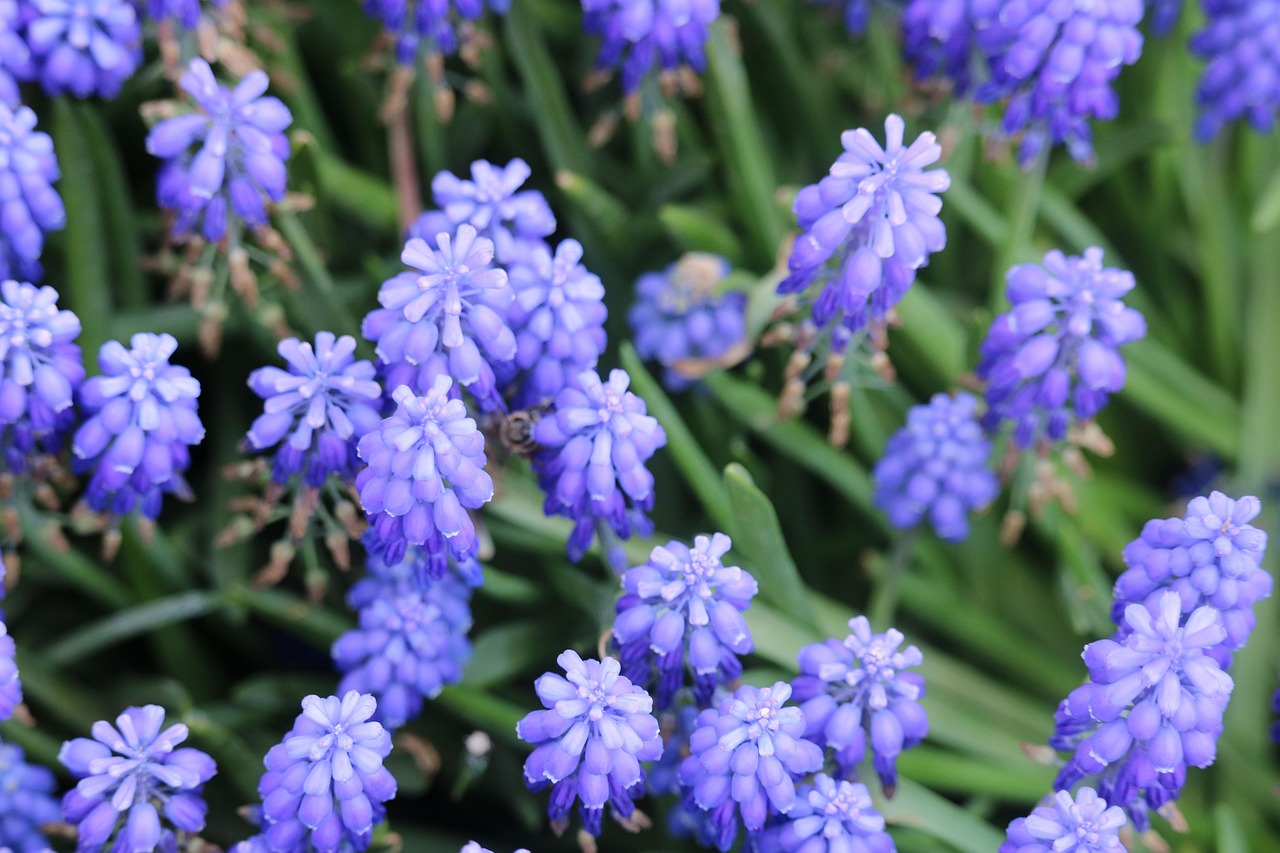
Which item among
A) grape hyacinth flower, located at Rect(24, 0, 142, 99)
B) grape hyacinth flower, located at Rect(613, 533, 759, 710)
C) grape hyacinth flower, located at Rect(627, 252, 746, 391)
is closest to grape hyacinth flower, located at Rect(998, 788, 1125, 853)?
grape hyacinth flower, located at Rect(613, 533, 759, 710)

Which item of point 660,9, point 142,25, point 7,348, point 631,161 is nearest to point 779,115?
point 631,161

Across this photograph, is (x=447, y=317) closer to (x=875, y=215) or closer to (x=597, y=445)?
(x=597, y=445)

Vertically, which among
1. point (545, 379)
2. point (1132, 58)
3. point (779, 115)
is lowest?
point (545, 379)

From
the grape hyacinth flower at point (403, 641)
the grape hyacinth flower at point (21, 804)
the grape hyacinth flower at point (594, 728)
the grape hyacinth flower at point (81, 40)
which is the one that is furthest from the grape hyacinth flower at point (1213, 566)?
the grape hyacinth flower at point (81, 40)

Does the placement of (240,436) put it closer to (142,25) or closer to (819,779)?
(142,25)

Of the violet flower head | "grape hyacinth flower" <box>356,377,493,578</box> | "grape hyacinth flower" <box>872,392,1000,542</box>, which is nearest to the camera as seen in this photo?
"grape hyacinth flower" <box>356,377,493,578</box>

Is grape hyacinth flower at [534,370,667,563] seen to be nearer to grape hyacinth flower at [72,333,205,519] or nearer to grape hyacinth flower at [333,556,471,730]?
grape hyacinth flower at [333,556,471,730]
